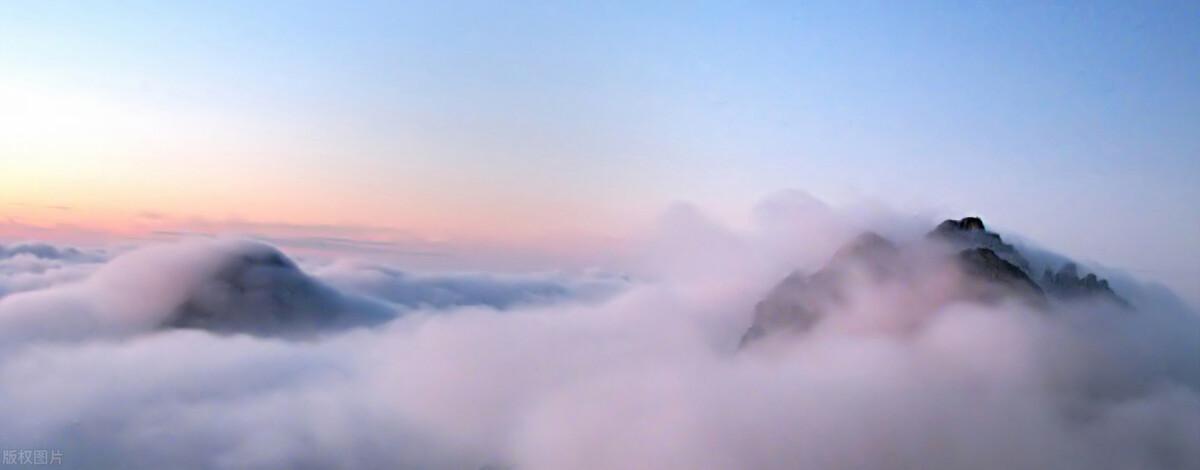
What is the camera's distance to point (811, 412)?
12950cm

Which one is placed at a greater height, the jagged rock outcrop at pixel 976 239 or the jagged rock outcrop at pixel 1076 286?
the jagged rock outcrop at pixel 976 239

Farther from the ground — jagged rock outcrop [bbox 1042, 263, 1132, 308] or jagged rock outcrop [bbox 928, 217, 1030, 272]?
jagged rock outcrop [bbox 928, 217, 1030, 272]

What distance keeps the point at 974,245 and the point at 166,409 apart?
183m

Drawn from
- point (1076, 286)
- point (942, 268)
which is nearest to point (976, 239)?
point (942, 268)

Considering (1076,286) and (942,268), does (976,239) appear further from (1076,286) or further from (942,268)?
(1076,286)

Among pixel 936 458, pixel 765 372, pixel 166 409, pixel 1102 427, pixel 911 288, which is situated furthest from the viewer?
pixel 166 409

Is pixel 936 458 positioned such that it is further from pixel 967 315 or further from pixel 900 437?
pixel 967 315

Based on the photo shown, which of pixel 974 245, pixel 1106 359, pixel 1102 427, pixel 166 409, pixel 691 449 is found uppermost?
pixel 974 245

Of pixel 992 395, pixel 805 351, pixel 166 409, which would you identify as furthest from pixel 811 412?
pixel 166 409

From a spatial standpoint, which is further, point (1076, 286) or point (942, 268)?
point (942, 268)

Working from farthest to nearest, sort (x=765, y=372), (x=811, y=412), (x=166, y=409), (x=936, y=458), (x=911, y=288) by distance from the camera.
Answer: (x=166, y=409) → (x=765, y=372) → (x=811, y=412) → (x=911, y=288) → (x=936, y=458)

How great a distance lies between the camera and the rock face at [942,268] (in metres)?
106

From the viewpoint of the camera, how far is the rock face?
106m

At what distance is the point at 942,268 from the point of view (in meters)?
112
